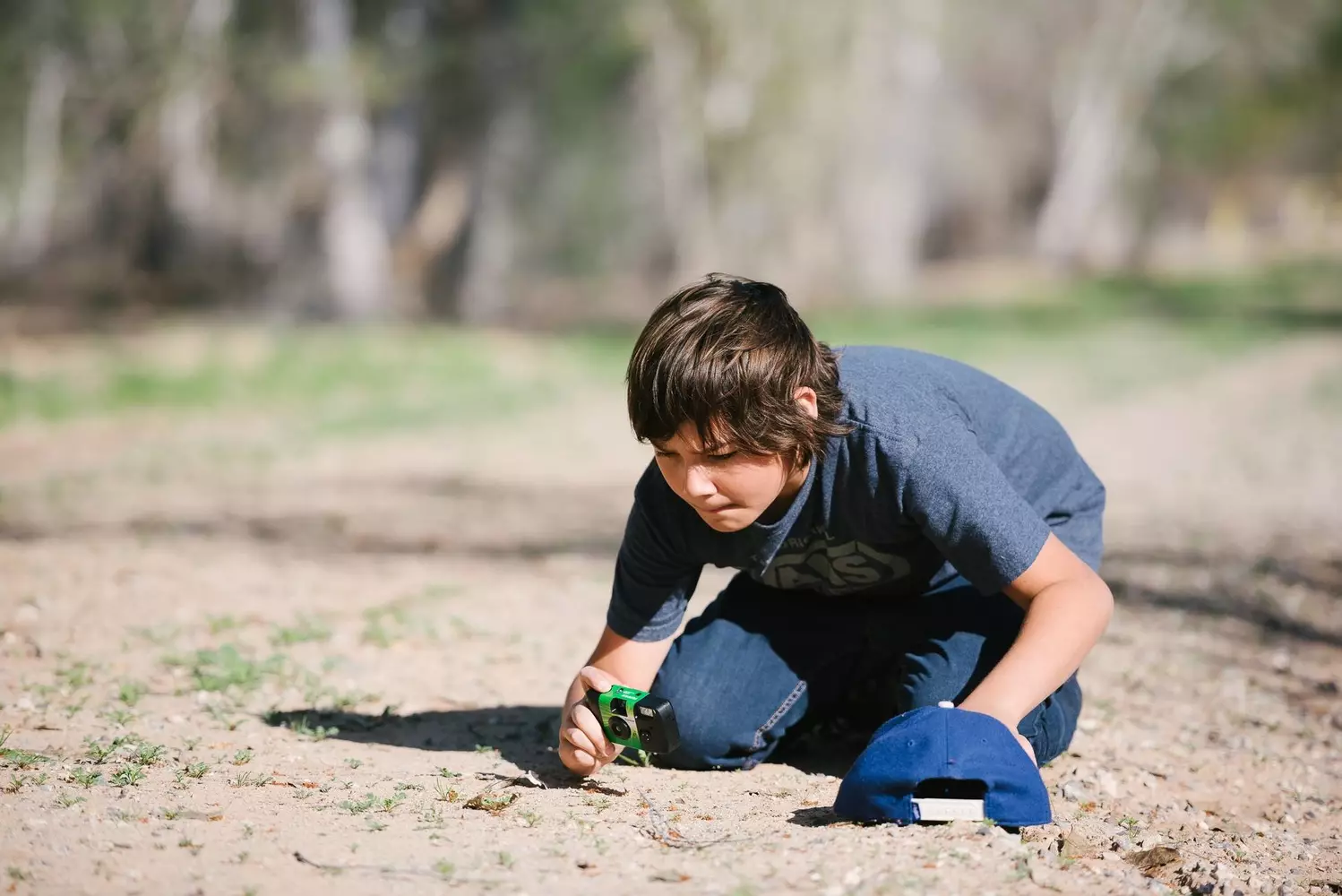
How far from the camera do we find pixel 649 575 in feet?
10.3

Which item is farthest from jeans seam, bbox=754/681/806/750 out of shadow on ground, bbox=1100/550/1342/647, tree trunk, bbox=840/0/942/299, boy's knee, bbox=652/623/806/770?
tree trunk, bbox=840/0/942/299

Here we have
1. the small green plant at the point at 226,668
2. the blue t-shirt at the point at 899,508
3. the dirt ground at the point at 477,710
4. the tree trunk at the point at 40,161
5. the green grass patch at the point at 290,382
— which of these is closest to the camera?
the dirt ground at the point at 477,710

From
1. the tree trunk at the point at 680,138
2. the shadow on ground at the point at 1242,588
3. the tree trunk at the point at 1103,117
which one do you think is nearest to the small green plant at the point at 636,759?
the shadow on ground at the point at 1242,588

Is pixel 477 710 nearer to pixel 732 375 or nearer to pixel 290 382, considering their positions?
pixel 732 375

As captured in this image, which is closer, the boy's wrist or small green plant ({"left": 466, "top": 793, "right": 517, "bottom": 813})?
the boy's wrist

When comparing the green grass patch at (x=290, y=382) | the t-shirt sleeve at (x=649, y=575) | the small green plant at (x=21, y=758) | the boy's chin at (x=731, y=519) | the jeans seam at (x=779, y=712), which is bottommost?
the green grass patch at (x=290, y=382)

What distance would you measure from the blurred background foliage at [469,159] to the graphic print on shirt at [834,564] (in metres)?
13.9

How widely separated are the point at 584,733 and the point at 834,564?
0.65 m

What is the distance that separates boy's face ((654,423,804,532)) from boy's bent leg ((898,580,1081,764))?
623mm

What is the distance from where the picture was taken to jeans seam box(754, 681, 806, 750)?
335 cm

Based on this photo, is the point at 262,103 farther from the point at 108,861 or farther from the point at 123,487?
the point at 108,861

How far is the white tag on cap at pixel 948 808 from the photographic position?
8.79ft

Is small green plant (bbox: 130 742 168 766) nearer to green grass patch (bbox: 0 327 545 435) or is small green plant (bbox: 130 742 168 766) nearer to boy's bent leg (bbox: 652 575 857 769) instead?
boy's bent leg (bbox: 652 575 857 769)

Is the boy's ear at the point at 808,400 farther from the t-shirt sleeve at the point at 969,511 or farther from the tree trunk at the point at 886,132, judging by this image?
the tree trunk at the point at 886,132
